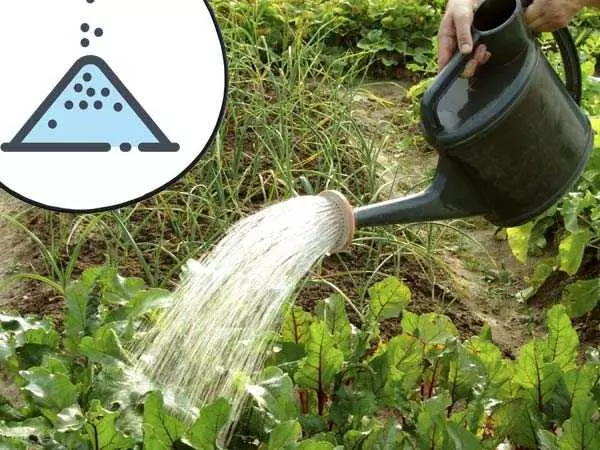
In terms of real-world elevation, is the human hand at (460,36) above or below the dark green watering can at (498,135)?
above

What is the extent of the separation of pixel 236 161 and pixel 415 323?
1545 millimetres

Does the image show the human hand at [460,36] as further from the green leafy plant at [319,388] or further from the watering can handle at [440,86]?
the green leafy plant at [319,388]

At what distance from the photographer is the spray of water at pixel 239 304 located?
2008 mm

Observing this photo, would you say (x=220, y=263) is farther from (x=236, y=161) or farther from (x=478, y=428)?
(x=236, y=161)

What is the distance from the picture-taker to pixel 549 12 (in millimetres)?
2084

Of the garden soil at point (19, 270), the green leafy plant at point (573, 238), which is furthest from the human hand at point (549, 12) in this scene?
the garden soil at point (19, 270)

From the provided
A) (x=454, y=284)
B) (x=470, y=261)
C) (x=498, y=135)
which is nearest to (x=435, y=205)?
(x=498, y=135)

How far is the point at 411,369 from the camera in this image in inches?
84.1

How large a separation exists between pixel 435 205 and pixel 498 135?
0.18 metres

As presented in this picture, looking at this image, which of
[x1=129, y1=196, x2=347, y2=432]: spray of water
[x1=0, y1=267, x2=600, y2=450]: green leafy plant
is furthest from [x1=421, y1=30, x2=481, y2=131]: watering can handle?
[x1=0, y1=267, x2=600, y2=450]: green leafy plant

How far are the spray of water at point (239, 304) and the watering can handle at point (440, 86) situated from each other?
9.2 inches

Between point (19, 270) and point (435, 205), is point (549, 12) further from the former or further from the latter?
point (19, 270)

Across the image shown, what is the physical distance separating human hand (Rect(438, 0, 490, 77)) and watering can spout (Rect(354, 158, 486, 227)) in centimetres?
20

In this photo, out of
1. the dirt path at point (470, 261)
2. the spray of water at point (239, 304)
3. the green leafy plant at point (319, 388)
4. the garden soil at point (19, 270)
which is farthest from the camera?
the dirt path at point (470, 261)
